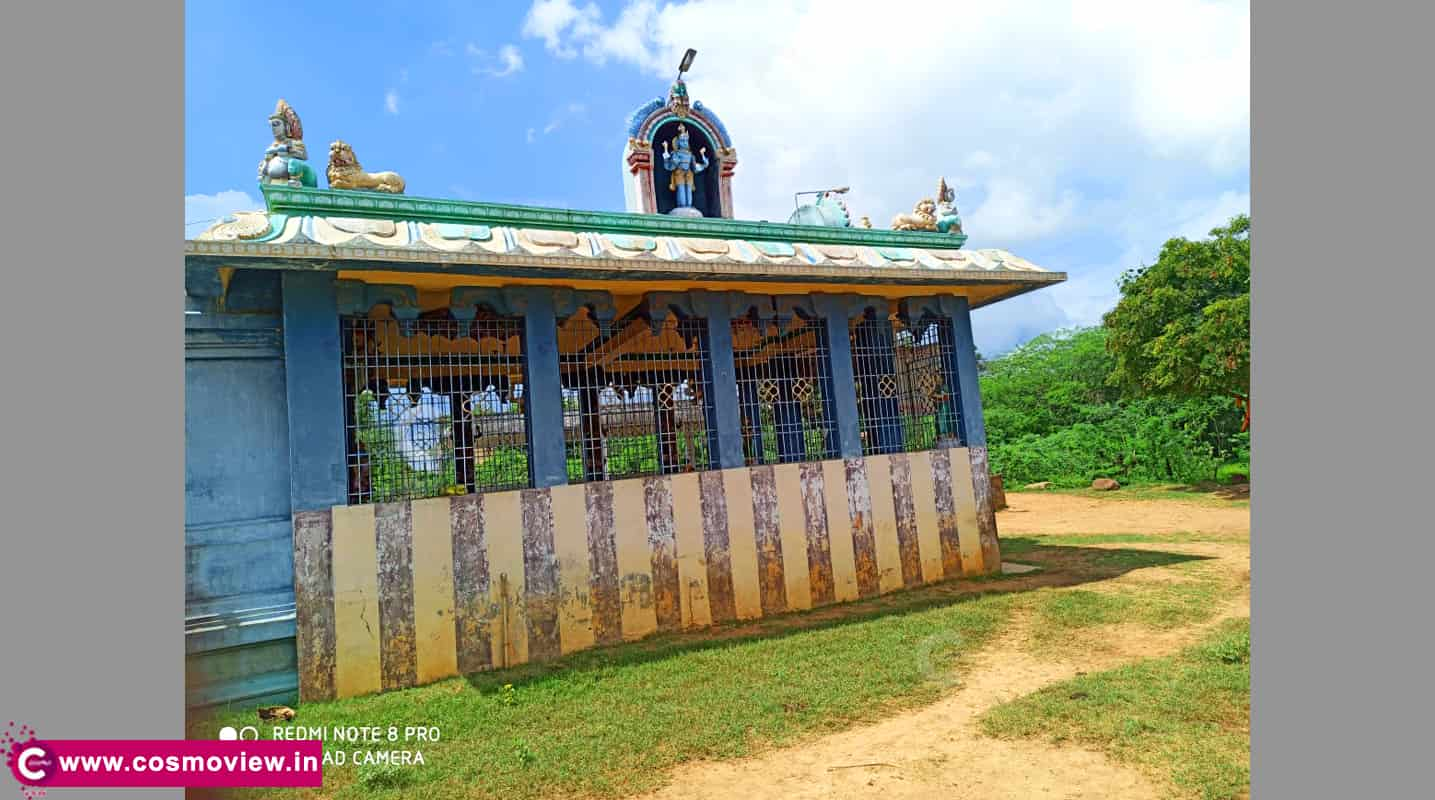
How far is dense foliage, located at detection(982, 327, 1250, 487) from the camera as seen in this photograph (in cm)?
1845

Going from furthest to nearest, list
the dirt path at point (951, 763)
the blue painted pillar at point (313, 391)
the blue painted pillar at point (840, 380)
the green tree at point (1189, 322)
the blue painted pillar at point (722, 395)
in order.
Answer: the green tree at point (1189, 322), the blue painted pillar at point (840, 380), the blue painted pillar at point (722, 395), the blue painted pillar at point (313, 391), the dirt path at point (951, 763)

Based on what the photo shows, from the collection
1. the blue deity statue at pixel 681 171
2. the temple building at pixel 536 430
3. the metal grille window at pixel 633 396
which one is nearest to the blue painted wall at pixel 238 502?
the temple building at pixel 536 430

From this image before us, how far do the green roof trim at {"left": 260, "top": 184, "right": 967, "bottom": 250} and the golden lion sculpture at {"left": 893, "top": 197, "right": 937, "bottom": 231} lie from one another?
99mm

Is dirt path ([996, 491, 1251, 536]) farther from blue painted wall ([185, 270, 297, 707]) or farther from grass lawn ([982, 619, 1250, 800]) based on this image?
blue painted wall ([185, 270, 297, 707])

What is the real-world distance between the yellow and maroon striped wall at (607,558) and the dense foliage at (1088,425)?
447 inches

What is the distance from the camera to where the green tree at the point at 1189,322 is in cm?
1473

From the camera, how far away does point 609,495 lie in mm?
6836

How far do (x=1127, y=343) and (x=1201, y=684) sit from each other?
46.0ft

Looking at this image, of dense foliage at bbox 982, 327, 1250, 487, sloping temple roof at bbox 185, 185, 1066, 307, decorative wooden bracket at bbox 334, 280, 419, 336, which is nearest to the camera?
sloping temple roof at bbox 185, 185, 1066, 307

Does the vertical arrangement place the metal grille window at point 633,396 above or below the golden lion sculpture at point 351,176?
below

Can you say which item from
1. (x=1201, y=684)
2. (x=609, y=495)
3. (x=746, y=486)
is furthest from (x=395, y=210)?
(x=1201, y=684)

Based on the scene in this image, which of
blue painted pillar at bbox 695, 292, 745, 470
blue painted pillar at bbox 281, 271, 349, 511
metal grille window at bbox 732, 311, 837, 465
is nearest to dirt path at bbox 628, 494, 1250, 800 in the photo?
blue painted pillar at bbox 695, 292, 745, 470

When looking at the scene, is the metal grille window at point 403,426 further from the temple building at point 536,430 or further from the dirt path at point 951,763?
the dirt path at point 951,763

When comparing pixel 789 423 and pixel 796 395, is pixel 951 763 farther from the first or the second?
pixel 789 423
